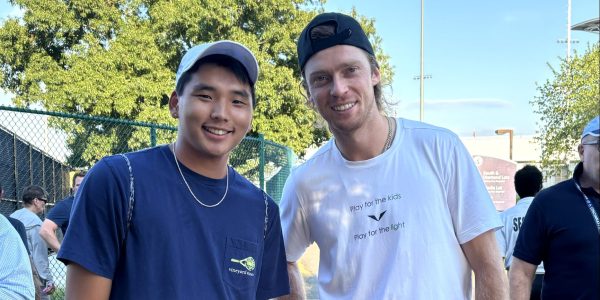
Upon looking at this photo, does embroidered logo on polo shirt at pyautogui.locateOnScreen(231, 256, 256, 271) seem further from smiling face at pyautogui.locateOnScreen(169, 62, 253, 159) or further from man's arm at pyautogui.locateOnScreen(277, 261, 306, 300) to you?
man's arm at pyautogui.locateOnScreen(277, 261, 306, 300)

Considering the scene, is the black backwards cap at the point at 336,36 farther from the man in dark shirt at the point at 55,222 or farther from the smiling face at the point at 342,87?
the man in dark shirt at the point at 55,222

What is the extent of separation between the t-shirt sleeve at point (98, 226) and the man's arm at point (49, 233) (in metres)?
5.28

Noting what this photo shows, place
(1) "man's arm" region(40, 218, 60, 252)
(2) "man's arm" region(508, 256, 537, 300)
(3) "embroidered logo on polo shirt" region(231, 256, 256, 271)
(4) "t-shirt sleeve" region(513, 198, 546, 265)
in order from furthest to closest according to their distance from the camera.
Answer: (1) "man's arm" region(40, 218, 60, 252)
(2) "man's arm" region(508, 256, 537, 300)
(4) "t-shirt sleeve" region(513, 198, 546, 265)
(3) "embroidered logo on polo shirt" region(231, 256, 256, 271)

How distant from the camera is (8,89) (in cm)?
2150

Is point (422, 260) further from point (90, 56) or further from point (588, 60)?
point (588, 60)

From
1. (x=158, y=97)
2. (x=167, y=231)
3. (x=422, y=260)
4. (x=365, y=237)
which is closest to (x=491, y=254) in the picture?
(x=422, y=260)

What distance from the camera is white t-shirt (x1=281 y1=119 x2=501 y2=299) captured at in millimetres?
2215

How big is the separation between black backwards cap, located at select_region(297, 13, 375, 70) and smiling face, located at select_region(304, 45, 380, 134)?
2 cm

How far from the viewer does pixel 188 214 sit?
1988 mm

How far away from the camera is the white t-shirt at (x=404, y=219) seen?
2.21 meters

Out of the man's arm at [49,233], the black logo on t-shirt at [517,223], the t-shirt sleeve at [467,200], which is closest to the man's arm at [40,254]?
the man's arm at [49,233]

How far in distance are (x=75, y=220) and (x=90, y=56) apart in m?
20.0

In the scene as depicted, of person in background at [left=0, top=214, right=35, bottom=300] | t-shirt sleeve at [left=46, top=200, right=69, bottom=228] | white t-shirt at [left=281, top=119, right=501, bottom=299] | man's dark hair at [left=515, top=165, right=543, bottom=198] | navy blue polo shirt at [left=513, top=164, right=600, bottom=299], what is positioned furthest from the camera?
t-shirt sleeve at [left=46, top=200, right=69, bottom=228]

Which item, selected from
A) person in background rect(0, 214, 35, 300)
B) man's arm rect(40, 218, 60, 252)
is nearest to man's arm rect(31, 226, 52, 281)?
man's arm rect(40, 218, 60, 252)
